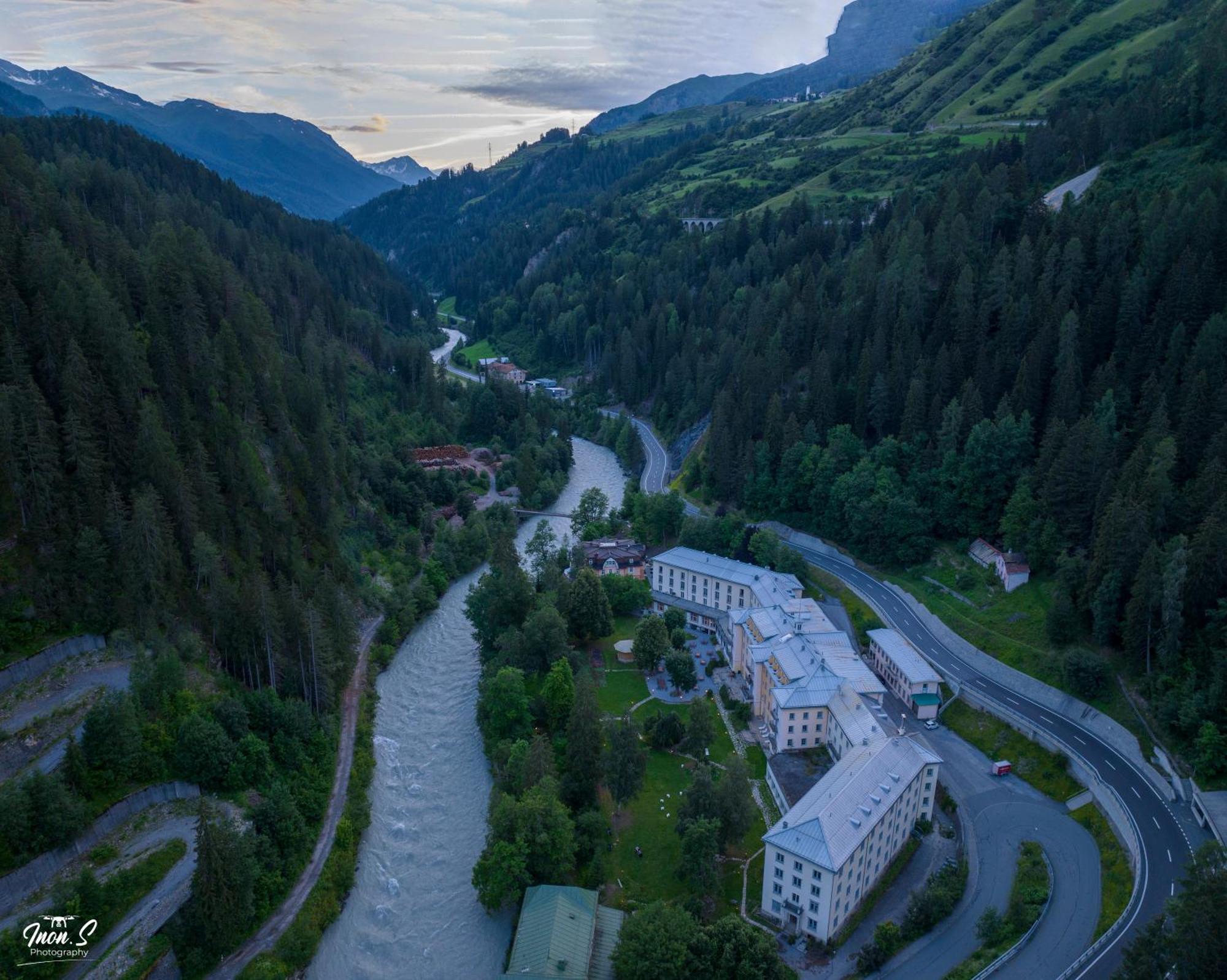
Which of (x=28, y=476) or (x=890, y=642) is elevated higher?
(x=28, y=476)

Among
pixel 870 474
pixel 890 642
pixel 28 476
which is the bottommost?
pixel 890 642

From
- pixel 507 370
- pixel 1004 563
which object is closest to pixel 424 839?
pixel 1004 563

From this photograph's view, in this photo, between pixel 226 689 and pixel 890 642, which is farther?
pixel 890 642

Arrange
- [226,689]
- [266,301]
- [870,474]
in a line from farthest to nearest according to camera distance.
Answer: [266,301] → [870,474] → [226,689]

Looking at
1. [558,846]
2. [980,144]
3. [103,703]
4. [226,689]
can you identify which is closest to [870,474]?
[558,846]

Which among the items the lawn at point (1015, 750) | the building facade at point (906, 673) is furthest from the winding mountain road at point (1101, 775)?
the building facade at point (906, 673)

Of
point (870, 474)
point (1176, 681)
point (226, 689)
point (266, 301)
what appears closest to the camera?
point (1176, 681)

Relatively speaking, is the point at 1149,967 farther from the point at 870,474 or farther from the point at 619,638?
the point at 870,474

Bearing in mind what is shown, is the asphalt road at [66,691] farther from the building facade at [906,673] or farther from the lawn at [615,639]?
the building facade at [906,673]
